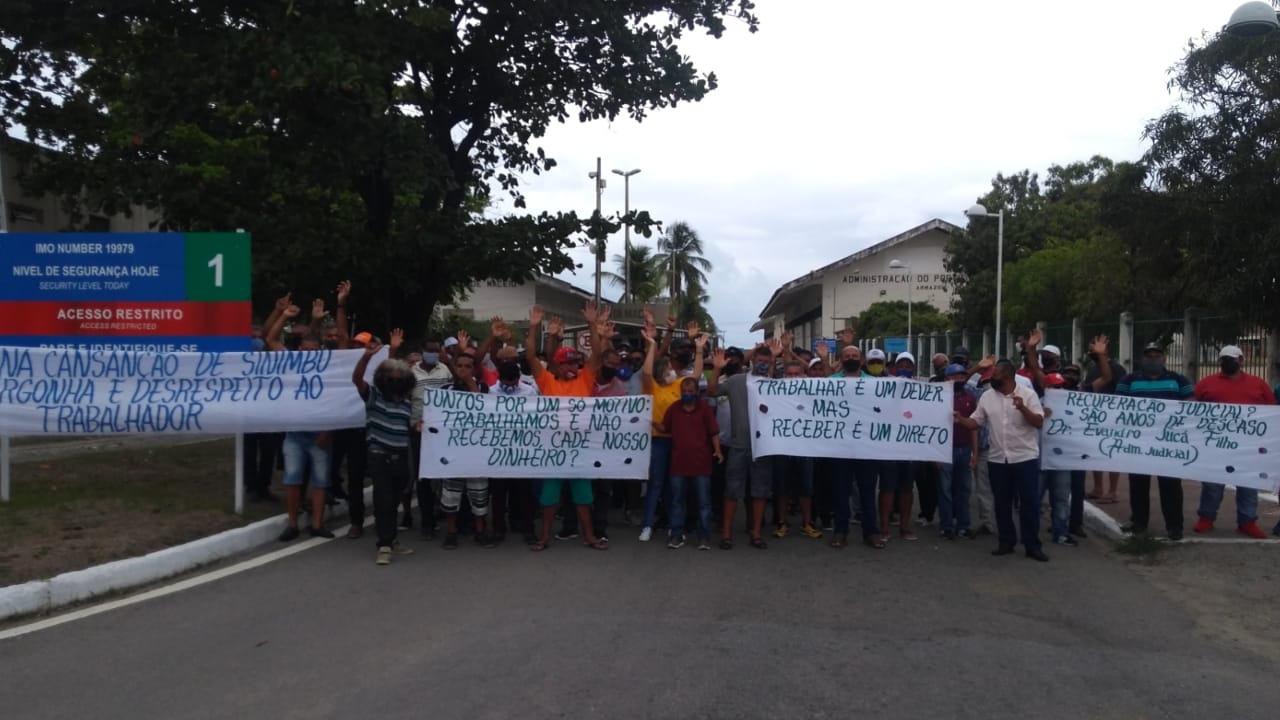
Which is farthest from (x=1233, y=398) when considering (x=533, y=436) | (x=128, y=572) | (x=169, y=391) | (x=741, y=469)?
(x=169, y=391)

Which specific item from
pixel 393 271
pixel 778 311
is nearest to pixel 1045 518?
pixel 393 271

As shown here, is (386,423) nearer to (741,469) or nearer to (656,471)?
(656,471)

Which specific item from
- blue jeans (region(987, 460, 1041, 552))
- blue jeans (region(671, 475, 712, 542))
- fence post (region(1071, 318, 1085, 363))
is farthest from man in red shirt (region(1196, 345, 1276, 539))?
fence post (region(1071, 318, 1085, 363))

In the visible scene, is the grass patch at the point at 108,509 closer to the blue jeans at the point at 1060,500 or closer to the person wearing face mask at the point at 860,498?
the person wearing face mask at the point at 860,498

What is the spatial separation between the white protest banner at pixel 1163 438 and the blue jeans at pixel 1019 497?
2.83ft

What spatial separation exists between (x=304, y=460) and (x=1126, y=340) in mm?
14811

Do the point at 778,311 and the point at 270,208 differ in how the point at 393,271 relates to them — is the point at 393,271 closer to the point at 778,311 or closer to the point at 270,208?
the point at 270,208

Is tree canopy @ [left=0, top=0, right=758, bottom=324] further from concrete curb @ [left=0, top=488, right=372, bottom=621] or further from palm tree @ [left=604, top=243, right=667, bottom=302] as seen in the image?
palm tree @ [left=604, top=243, right=667, bottom=302]

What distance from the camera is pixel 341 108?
13.0m

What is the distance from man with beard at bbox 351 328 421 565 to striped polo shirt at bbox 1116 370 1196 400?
263 inches

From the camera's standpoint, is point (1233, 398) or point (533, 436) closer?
point (533, 436)

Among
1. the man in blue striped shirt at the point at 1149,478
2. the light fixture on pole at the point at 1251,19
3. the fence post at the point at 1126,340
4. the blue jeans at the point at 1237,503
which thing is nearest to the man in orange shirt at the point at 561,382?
the man in blue striped shirt at the point at 1149,478

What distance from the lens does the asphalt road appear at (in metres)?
5.01

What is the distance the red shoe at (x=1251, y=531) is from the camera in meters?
9.11
